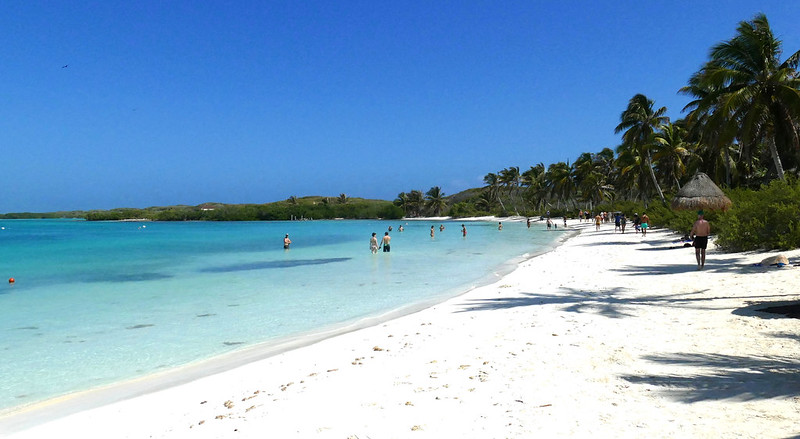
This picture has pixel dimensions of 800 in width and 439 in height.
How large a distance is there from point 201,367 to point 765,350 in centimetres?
696

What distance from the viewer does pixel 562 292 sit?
31.8 ft

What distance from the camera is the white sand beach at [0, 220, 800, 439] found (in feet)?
11.8

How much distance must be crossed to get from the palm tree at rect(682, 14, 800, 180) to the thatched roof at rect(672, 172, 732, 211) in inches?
104

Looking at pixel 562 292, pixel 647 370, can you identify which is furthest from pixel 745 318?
pixel 562 292

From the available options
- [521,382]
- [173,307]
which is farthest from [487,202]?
[521,382]

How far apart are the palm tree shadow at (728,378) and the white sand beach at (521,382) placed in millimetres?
18

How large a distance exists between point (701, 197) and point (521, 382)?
1909 cm

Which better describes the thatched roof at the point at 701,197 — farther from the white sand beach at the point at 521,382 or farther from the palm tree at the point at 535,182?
the palm tree at the point at 535,182

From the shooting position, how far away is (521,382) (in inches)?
179

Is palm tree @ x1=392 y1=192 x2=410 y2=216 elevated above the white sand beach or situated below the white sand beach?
above

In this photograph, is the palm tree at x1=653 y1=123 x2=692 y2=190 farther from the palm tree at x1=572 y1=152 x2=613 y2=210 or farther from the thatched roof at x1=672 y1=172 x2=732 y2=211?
the palm tree at x1=572 y1=152 x2=613 y2=210

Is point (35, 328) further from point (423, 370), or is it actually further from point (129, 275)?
point (129, 275)

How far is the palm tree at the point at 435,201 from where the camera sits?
379ft

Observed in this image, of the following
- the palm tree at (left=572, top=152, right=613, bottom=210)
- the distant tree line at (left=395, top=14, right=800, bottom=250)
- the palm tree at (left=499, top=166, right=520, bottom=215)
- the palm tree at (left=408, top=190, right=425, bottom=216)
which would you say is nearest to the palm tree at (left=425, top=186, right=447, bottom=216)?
the palm tree at (left=408, top=190, right=425, bottom=216)
